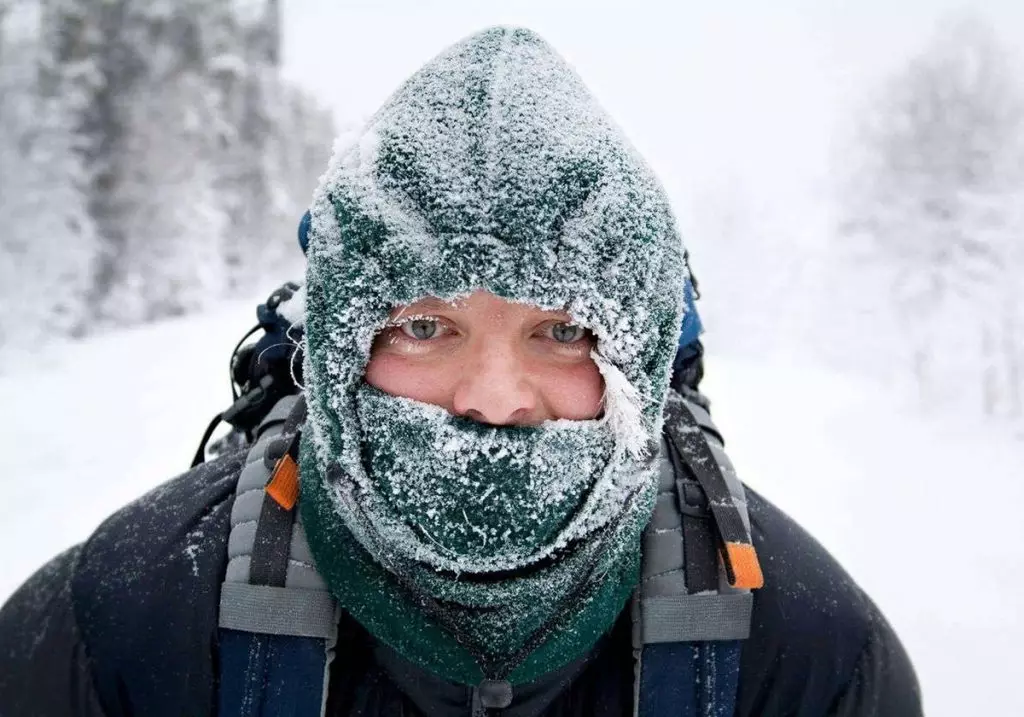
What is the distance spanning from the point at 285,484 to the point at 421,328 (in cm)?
49

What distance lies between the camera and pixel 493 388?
1.23m

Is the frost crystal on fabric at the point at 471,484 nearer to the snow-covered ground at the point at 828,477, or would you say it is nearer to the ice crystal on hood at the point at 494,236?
the ice crystal on hood at the point at 494,236

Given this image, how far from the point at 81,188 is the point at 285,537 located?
77.1 ft

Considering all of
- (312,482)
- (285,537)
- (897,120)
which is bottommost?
(285,537)

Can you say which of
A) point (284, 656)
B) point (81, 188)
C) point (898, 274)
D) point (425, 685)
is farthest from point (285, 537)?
point (81, 188)

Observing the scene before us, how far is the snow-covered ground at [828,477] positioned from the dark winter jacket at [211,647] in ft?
13.1

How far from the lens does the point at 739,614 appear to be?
1.35 metres

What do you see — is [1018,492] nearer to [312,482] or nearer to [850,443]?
[850,443]

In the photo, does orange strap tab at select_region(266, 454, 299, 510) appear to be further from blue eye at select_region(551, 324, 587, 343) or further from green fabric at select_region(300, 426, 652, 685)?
blue eye at select_region(551, 324, 587, 343)

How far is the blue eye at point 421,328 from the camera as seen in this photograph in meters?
1.29

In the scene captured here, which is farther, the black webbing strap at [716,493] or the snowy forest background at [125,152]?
the snowy forest background at [125,152]

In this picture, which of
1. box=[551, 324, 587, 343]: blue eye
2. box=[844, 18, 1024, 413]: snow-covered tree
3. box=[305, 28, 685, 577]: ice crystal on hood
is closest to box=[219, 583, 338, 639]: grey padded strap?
box=[305, 28, 685, 577]: ice crystal on hood

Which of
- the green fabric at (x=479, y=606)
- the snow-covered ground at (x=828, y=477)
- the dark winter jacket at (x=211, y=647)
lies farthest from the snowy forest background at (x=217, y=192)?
the green fabric at (x=479, y=606)

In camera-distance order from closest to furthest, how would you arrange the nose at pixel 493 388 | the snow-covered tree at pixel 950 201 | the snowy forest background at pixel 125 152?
1. the nose at pixel 493 388
2. the snow-covered tree at pixel 950 201
3. the snowy forest background at pixel 125 152
